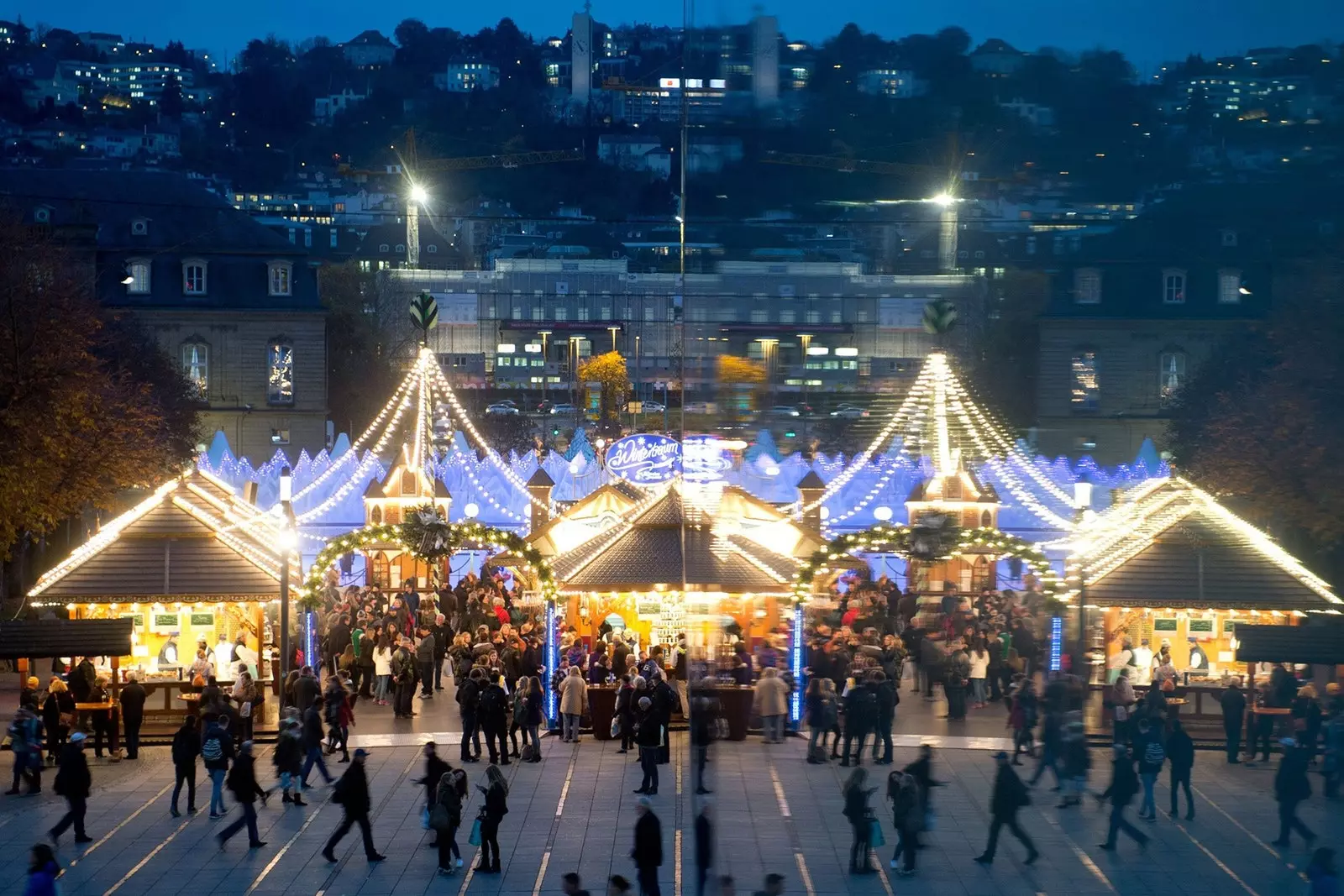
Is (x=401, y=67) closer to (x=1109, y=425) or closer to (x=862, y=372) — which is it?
(x=1109, y=425)

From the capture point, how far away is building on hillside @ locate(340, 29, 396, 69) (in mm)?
175375

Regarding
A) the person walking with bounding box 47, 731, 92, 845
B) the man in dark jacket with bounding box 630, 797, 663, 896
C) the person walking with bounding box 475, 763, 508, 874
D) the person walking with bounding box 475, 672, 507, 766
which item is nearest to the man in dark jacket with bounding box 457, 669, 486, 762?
the person walking with bounding box 475, 672, 507, 766

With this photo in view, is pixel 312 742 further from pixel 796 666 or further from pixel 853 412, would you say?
pixel 853 412

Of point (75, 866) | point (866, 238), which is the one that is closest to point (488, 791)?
point (75, 866)

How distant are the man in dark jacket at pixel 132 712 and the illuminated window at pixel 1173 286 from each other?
1129cm

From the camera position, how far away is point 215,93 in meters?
167

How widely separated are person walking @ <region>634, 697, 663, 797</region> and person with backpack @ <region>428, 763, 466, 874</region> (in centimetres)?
260

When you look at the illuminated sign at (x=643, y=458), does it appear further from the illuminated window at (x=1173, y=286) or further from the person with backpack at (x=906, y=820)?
the illuminated window at (x=1173, y=286)

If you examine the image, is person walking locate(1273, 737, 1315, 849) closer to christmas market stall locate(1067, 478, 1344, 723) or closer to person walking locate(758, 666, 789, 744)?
person walking locate(758, 666, 789, 744)

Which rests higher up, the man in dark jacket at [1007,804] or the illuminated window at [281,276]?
the illuminated window at [281,276]

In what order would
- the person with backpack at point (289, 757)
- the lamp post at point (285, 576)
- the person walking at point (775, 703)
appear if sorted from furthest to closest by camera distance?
the lamp post at point (285, 576)
the person with backpack at point (289, 757)
the person walking at point (775, 703)

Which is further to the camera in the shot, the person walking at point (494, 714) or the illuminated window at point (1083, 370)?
the person walking at point (494, 714)

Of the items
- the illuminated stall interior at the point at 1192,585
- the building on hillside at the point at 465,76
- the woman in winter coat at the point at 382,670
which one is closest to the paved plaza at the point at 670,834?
the woman in winter coat at the point at 382,670

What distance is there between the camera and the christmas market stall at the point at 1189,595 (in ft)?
58.7
